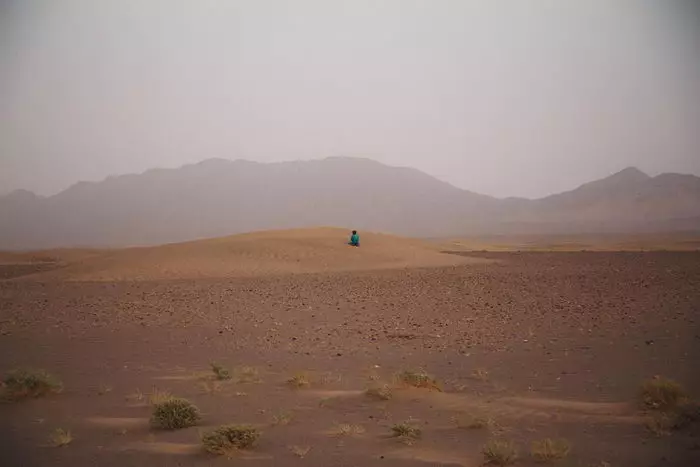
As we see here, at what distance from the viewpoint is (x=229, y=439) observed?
6578 millimetres

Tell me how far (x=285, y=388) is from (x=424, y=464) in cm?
372

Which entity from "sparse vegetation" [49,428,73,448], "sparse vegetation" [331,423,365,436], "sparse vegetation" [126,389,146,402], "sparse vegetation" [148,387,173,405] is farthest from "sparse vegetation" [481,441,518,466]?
"sparse vegetation" [126,389,146,402]

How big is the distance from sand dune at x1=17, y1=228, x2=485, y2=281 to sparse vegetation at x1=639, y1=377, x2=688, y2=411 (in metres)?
21.4

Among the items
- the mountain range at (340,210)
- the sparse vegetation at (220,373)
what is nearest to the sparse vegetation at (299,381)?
the sparse vegetation at (220,373)

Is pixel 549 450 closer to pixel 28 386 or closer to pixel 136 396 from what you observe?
pixel 136 396

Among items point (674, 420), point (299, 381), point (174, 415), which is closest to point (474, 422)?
point (674, 420)

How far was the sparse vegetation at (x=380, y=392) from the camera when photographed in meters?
8.31

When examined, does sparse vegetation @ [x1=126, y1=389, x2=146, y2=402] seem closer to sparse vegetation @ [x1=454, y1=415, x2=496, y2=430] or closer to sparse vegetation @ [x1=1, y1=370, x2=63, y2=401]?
sparse vegetation @ [x1=1, y1=370, x2=63, y2=401]

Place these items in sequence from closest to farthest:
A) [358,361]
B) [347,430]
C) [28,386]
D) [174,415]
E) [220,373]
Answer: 1. [347,430]
2. [174,415]
3. [28,386]
4. [220,373]
5. [358,361]

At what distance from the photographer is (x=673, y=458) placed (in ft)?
19.3

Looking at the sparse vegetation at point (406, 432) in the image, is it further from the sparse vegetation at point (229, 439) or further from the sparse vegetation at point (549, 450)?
the sparse vegetation at point (229, 439)

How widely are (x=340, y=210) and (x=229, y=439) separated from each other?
156679 mm

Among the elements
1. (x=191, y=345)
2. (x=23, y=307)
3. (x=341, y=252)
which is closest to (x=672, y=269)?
(x=341, y=252)

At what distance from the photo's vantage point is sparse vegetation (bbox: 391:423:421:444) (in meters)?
6.72
